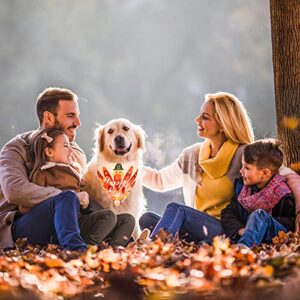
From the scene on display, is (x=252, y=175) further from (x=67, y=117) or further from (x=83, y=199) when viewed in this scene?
(x=67, y=117)

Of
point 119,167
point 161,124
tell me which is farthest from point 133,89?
point 119,167

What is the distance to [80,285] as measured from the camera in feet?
8.11

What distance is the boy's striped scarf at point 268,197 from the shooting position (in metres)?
4.11

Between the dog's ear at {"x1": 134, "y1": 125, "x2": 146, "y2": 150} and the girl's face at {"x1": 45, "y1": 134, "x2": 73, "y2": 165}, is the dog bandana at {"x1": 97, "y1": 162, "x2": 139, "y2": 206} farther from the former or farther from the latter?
the girl's face at {"x1": 45, "y1": 134, "x2": 73, "y2": 165}

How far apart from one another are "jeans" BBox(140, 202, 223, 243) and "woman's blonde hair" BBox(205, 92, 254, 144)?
0.58m

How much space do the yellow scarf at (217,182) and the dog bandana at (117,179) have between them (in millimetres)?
538

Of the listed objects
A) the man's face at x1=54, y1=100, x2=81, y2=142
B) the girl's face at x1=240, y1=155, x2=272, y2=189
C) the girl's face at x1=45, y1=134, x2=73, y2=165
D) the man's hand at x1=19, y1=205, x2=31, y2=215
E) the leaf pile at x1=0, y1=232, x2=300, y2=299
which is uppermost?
the man's face at x1=54, y1=100, x2=81, y2=142

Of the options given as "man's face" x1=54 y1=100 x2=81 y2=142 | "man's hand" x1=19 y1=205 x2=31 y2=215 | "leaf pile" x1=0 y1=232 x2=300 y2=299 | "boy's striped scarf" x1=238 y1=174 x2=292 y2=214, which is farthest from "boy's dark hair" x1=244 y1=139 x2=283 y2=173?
"leaf pile" x1=0 y1=232 x2=300 y2=299

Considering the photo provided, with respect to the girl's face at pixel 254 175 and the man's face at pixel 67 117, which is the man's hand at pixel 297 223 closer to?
the girl's face at pixel 254 175

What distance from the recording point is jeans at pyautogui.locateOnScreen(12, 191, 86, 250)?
3.66m

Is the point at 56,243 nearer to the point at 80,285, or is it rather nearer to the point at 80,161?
the point at 80,161

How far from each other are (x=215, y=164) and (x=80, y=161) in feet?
2.96

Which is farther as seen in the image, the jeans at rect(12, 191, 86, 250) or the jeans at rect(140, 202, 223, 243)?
the jeans at rect(140, 202, 223, 243)

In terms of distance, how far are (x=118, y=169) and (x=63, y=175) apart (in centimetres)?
65
